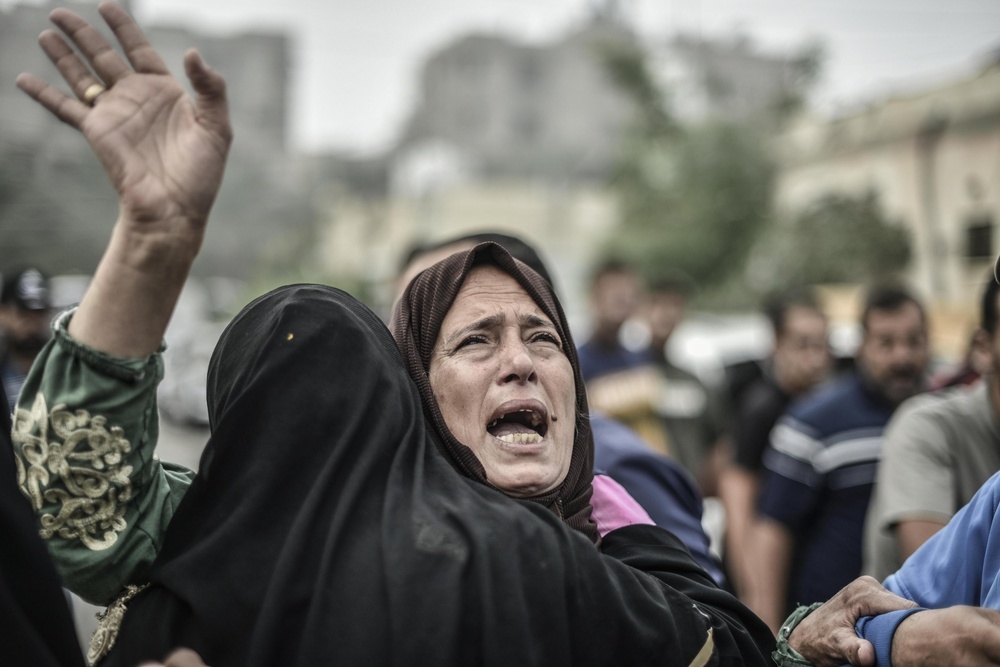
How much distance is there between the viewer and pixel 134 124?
6.63 feet

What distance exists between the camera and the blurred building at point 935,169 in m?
13.2

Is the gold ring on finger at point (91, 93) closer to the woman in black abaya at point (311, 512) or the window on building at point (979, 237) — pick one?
the woman in black abaya at point (311, 512)

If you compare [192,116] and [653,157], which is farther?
[653,157]

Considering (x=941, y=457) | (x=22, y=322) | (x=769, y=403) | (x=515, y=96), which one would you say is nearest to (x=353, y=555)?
(x=941, y=457)

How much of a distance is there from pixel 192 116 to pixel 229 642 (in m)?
A: 1.05

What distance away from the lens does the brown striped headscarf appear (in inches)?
89.4

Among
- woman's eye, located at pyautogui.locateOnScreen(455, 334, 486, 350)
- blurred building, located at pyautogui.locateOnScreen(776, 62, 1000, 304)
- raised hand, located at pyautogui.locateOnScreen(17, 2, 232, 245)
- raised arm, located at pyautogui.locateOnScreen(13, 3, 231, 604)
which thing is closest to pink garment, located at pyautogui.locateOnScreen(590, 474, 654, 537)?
woman's eye, located at pyautogui.locateOnScreen(455, 334, 486, 350)

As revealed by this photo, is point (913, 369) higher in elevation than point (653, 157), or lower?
lower

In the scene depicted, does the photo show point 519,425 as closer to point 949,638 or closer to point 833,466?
point 949,638

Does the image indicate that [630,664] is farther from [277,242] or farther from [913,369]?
[277,242]

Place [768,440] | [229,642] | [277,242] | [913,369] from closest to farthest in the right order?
[229,642] → [913,369] → [768,440] → [277,242]

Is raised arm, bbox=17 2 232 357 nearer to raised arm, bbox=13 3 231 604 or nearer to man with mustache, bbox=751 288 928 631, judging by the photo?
raised arm, bbox=13 3 231 604

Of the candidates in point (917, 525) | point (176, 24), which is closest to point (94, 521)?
point (917, 525)

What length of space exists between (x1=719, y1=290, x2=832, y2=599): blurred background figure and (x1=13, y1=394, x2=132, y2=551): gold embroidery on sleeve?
3868mm
